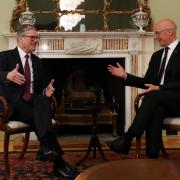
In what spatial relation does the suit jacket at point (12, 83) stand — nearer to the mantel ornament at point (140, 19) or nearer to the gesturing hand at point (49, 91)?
the gesturing hand at point (49, 91)

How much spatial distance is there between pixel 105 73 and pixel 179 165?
9.63 ft

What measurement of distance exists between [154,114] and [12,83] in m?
1.05

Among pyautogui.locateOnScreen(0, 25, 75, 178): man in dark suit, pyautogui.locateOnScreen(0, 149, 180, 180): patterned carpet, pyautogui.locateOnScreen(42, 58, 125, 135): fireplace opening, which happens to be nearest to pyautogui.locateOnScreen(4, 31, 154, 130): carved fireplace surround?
pyautogui.locateOnScreen(42, 58, 125, 135): fireplace opening

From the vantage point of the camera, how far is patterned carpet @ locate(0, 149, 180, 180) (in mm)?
2621

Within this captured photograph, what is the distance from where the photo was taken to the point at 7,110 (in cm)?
261

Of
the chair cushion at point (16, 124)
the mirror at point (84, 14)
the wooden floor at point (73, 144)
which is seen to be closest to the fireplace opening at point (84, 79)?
the mirror at point (84, 14)

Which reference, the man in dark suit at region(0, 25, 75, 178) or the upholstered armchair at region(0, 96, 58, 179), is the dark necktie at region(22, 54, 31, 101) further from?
the upholstered armchair at region(0, 96, 58, 179)

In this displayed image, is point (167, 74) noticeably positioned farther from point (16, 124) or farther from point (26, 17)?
point (26, 17)

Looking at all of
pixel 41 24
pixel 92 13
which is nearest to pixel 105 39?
pixel 92 13

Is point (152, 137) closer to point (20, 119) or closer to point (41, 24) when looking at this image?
point (20, 119)

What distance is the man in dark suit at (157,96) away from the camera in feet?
8.55

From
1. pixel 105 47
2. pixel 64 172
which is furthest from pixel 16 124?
pixel 105 47

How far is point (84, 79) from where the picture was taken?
4.52 m

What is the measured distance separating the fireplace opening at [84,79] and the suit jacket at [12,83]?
1407 mm
